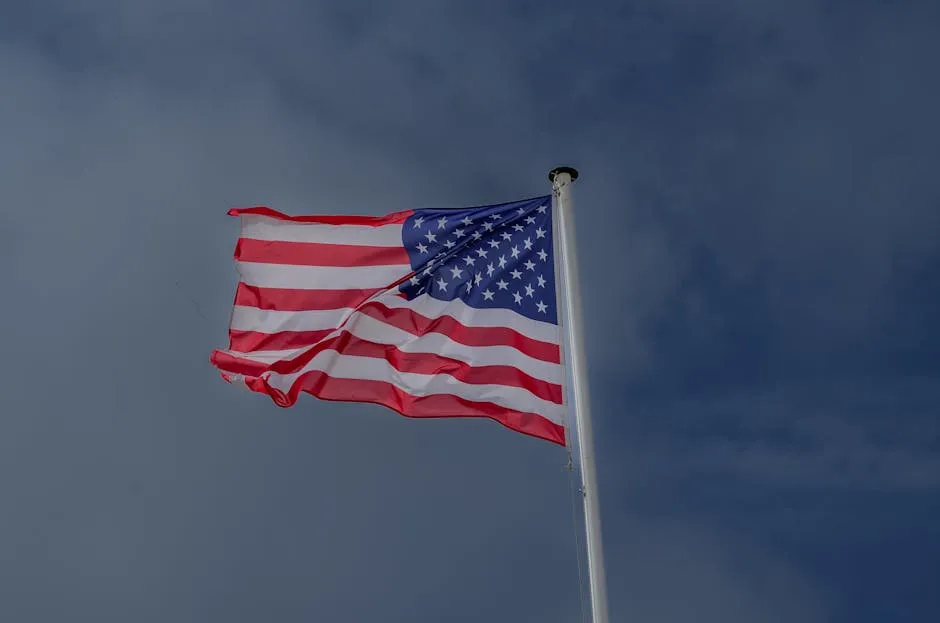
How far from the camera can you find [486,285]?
19.9 metres

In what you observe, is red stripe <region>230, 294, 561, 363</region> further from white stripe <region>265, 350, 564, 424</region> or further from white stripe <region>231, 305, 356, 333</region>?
white stripe <region>265, 350, 564, 424</region>

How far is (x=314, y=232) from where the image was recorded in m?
20.5

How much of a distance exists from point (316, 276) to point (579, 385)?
18.1 feet

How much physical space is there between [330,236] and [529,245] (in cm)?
366

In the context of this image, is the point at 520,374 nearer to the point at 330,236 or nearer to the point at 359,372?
the point at 359,372

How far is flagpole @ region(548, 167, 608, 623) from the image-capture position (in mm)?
16281

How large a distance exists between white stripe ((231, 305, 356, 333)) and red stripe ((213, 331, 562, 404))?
0.46 m

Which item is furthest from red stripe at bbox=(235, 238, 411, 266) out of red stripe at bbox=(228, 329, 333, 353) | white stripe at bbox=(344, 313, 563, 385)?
red stripe at bbox=(228, 329, 333, 353)

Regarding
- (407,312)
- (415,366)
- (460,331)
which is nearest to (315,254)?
(407,312)

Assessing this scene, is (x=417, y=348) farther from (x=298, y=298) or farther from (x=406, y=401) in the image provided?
(x=298, y=298)

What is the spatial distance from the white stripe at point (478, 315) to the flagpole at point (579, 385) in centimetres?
65

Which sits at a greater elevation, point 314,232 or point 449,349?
point 314,232

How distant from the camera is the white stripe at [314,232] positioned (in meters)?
20.4

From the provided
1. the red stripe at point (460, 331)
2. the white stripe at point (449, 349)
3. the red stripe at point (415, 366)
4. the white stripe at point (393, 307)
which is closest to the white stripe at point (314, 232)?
the white stripe at point (393, 307)
